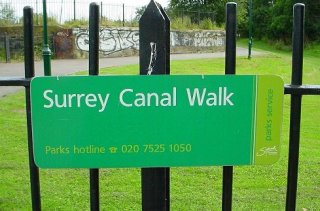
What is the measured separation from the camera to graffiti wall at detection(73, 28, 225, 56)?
27031mm

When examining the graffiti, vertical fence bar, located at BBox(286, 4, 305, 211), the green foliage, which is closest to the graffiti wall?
the graffiti

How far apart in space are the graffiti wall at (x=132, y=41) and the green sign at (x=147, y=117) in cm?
2520

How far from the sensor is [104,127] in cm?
189

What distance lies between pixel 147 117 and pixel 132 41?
2818cm

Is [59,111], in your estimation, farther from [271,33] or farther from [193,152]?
[271,33]

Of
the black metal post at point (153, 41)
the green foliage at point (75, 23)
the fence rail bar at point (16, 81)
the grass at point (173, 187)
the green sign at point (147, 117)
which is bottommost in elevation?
the grass at point (173, 187)

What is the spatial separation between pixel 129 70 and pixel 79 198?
47.1ft

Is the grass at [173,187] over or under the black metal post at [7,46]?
under

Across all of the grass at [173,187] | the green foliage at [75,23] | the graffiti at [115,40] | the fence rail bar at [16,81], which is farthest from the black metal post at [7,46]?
the fence rail bar at [16,81]

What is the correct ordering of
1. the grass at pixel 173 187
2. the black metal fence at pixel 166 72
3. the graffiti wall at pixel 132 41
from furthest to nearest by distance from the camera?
the graffiti wall at pixel 132 41 → the grass at pixel 173 187 → the black metal fence at pixel 166 72

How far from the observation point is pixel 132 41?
29688 millimetres

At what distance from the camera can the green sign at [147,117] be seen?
6.12ft

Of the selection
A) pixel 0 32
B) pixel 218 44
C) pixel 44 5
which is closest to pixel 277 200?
pixel 44 5

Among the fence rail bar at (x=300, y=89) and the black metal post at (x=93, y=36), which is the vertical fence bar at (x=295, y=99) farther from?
the black metal post at (x=93, y=36)
